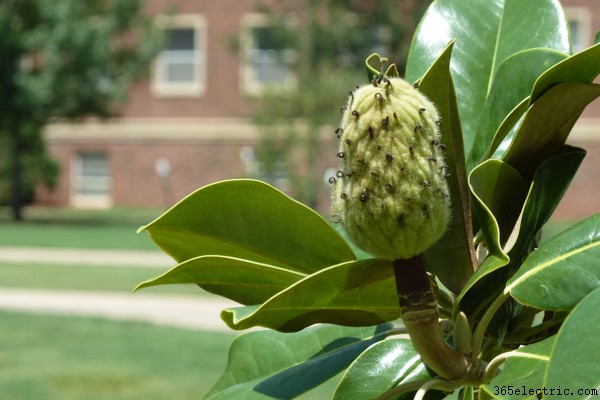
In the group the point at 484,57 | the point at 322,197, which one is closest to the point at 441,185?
the point at 484,57

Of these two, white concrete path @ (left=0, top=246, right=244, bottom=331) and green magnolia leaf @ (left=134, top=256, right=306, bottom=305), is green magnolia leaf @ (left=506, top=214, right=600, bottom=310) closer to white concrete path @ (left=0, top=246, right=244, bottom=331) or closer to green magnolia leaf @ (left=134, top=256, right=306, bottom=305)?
green magnolia leaf @ (left=134, top=256, right=306, bottom=305)

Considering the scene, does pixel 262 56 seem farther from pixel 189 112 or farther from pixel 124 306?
pixel 124 306

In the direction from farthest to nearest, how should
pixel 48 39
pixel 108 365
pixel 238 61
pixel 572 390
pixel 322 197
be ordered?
pixel 238 61, pixel 322 197, pixel 48 39, pixel 108 365, pixel 572 390

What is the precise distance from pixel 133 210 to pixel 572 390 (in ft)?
111

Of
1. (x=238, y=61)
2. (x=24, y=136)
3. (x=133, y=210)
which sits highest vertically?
(x=238, y=61)

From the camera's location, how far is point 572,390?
91cm

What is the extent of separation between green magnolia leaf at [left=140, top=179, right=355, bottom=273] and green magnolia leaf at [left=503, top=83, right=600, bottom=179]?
0.80ft

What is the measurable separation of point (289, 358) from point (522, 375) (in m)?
0.51

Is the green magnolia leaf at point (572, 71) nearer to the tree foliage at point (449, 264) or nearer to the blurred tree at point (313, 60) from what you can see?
the tree foliage at point (449, 264)

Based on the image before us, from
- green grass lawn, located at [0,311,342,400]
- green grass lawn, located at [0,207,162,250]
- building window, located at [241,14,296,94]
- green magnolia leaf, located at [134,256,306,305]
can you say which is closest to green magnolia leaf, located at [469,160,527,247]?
green magnolia leaf, located at [134,256,306,305]

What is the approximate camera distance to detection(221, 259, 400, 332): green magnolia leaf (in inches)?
46.5

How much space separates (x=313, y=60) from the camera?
29312mm

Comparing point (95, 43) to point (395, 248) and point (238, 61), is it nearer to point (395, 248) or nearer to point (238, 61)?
point (238, 61)

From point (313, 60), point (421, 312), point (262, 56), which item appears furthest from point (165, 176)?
point (421, 312)
